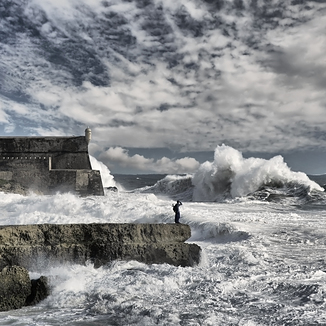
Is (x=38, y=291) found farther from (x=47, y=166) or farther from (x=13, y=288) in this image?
(x=47, y=166)

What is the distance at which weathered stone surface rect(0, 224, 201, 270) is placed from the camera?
14.4 ft

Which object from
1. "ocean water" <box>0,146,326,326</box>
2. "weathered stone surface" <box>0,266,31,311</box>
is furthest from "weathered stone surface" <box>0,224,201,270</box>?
"weathered stone surface" <box>0,266,31,311</box>

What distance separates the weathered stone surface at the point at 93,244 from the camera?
4.39 metres

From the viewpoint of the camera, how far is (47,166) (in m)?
18.6

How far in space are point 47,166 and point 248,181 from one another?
1146 centimetres

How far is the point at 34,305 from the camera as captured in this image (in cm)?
360

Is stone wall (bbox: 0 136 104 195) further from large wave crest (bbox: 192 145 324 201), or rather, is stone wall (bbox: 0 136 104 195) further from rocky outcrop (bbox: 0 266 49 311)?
rocky outcrop (bbox: 0 266 49 311)

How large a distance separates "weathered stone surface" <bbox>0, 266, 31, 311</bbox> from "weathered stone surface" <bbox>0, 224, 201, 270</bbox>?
2.26 ft

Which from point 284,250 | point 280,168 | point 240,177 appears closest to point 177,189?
point 240,177

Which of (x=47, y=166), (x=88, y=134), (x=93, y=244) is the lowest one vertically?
(x=93, y=244)

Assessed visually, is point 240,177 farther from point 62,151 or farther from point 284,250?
point 284,250

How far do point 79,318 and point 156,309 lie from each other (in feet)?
2.41

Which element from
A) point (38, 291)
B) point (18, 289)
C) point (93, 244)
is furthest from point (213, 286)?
point (18, 289)

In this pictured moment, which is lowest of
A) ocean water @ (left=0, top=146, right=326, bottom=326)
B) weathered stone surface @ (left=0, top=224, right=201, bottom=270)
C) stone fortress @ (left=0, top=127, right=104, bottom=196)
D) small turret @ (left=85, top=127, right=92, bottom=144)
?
ocean water @ (left=0, top=146, right=326, bottom=326)
